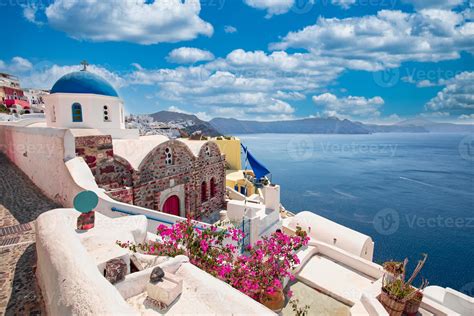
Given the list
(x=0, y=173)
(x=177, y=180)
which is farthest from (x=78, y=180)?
(x=0, y=173)

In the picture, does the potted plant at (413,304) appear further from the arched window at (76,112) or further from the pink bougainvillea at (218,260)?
the arched window at (76,112)

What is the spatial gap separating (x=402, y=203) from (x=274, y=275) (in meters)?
44.8

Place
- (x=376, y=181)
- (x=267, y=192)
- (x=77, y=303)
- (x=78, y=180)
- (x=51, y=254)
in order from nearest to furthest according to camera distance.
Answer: (x=77, y=303), (x=51, y=254), (x=78, y=180), (x=267, y=192), (x=376, y=181)

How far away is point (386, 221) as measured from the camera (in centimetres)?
3397

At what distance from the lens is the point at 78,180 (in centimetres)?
711

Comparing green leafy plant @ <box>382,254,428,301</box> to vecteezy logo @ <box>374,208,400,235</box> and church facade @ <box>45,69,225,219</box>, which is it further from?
vecteezy logo @ <box>374,208,400,235</box>

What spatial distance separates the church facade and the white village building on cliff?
45mm

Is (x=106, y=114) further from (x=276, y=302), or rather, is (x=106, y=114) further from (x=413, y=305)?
(x=413, y=305)

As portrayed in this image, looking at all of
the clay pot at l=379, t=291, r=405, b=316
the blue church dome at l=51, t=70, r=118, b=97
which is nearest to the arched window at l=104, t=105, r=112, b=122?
the blue church dome at l=51, t=70, r=118, b=97

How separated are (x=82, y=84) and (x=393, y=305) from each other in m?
14.8

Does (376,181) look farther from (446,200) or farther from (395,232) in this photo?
(395,232)

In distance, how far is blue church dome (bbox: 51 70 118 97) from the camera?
1251 cm

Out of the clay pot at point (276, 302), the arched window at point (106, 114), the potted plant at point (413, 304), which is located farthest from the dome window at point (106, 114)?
the potted plant at point (413, 304)
